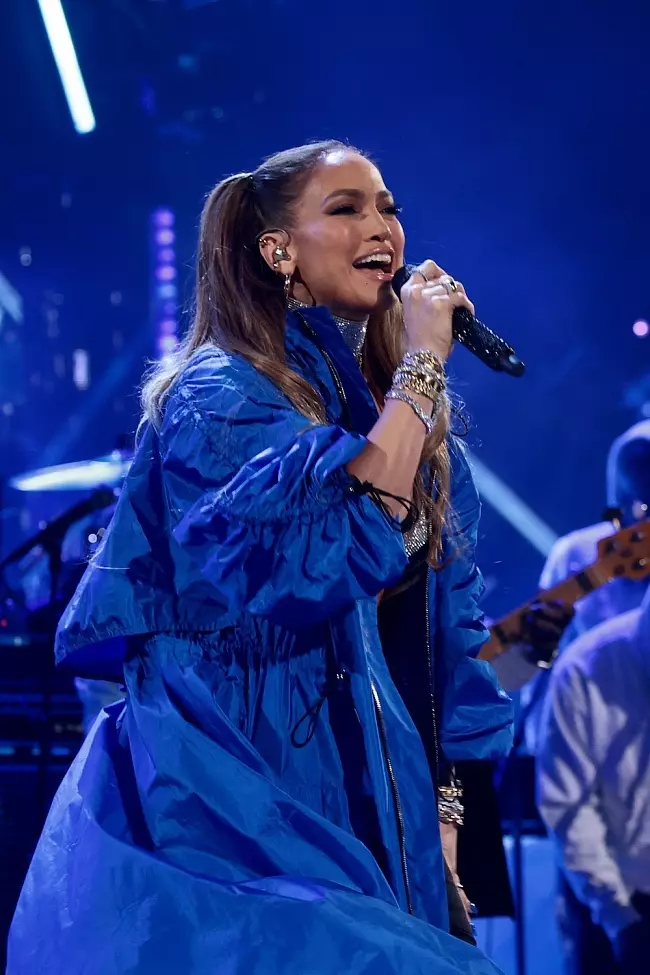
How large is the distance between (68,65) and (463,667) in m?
6.61

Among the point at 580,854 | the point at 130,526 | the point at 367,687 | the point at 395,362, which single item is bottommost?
the point at 580,854

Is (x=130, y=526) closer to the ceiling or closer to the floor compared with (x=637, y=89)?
closer to the floor

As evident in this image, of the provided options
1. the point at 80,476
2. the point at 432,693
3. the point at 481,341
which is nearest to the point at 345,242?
the point at 481,341

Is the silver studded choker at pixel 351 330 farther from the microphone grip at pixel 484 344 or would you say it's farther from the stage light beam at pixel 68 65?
the stage light beam at pixel 68 65

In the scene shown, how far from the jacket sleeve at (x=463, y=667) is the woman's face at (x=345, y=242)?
1.17 ft

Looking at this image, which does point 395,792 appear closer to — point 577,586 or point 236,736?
point 236,736

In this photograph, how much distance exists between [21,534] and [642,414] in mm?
4975

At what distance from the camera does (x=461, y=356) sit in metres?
8.32

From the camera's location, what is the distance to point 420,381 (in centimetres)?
140

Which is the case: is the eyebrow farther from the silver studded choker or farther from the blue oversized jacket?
the blue oversized jacket

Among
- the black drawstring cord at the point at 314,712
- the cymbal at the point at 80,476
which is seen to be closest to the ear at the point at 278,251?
the black drawstring cord at the point at 314,712

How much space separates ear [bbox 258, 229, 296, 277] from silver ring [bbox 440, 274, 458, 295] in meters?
0.25

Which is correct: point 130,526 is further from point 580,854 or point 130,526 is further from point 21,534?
point 21,534

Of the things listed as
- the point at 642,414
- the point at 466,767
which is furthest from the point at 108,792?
the point at 642,414
